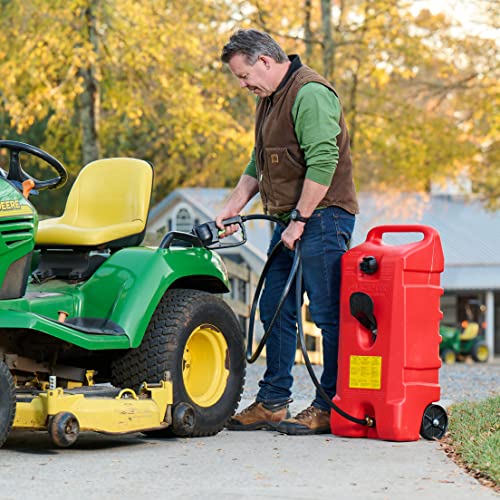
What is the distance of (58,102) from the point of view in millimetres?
17250

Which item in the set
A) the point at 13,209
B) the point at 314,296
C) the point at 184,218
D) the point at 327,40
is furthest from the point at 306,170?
the point at 184,218

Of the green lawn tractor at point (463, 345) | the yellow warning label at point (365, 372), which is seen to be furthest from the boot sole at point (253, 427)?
the green lawn tractor at point (463, 345)

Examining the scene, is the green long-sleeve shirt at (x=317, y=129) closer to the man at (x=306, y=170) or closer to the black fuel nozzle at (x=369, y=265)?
the man at (x=306, y=170)

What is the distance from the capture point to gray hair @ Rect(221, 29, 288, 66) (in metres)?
6.01

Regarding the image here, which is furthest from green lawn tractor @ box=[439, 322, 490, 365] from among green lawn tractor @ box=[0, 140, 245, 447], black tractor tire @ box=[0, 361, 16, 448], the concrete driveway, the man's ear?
black tractor tire @ box=[0, 361, 16, 448]

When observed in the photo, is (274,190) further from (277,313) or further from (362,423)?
(362,423)

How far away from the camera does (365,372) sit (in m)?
5.87

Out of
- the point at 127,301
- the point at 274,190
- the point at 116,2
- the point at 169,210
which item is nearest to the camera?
the point at 127,301

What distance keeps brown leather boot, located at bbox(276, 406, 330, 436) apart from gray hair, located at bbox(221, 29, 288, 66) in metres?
1.87

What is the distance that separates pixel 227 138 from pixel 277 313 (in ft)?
43.3

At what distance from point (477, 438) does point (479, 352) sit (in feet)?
88.3

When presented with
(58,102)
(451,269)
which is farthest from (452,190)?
(58,102)

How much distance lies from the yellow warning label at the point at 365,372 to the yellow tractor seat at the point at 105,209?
51.9 inches

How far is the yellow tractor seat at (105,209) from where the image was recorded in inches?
233
